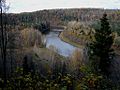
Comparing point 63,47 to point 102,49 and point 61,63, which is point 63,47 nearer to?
point 61,63

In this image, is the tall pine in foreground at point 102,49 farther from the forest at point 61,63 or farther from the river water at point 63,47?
the river water at point 63,47

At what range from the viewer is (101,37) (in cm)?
3825

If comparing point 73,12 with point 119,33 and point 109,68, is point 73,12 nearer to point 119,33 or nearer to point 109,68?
point 119,33

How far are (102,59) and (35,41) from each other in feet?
152

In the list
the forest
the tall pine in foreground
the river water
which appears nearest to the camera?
the forest

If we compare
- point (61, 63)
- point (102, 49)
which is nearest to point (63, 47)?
point (61, 63)

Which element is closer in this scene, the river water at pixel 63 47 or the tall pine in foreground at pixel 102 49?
the tall pine in foreground at pixel 102 49

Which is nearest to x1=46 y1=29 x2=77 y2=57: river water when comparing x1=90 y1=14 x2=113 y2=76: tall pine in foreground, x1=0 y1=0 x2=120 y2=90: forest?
x1=0 y1=0 x2=120 y2=90: forest

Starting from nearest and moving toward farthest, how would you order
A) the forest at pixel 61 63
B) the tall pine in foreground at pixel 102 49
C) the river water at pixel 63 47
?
1. the forest at pixel 61 63
2. the tall pine in foreground at pixel 102 49
3. the river water at pixel 63 47

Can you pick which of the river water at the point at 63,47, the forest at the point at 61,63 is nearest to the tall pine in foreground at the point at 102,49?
the forest at the point at 61,63

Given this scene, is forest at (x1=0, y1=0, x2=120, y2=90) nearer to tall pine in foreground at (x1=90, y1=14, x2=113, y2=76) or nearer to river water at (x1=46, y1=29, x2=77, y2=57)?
tall pine in foreground at (x1=90, y1=14, x2=113, y2=76)

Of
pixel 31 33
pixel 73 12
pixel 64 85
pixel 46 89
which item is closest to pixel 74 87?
pixel 64 85

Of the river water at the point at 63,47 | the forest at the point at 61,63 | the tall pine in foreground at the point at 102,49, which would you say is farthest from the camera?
the river water at the point at 63,47

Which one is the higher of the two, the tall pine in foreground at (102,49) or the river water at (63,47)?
the tall pine in foreground at (102,49)
